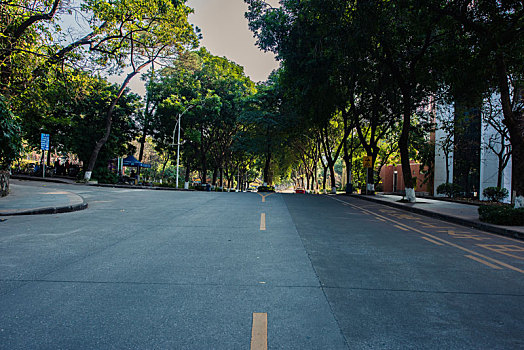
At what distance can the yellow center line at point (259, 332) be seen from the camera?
296 cm

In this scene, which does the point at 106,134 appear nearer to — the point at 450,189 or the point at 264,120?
the point at 264,120

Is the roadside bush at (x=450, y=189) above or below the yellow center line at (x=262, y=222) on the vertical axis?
above

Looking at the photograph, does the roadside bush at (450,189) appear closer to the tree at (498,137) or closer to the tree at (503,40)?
the tree at (498,137)

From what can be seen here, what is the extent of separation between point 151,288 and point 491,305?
386 cm

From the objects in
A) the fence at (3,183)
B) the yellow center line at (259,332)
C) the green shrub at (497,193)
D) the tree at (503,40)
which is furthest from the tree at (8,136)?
the green shrub at (497,193)

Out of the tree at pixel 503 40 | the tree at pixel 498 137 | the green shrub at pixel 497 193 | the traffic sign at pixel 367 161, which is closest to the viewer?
the tree at pixel 503 40

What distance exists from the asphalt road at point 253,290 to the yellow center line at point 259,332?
17mm

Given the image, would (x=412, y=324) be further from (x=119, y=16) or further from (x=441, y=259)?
(x=119, y=16)

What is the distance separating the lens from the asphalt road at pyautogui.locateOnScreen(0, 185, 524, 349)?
123 inches

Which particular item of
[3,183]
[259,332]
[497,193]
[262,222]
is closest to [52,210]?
[3,183]

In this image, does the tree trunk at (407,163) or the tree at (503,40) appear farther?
the tree trunk at (407,163)

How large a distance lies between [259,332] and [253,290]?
43.7 inches

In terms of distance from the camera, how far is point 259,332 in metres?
3.20

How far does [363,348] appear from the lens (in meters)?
2.96
